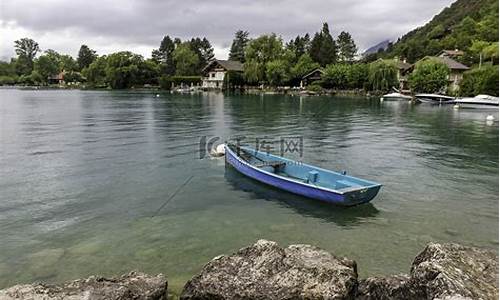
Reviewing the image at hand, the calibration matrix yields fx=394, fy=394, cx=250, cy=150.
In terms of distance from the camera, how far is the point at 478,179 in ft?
61.5

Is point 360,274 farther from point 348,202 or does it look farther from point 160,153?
point 160,153

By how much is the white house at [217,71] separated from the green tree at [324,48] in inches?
837

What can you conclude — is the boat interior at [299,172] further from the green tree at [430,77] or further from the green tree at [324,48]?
the green tree at [324,48]

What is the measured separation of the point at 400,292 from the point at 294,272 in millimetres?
1873

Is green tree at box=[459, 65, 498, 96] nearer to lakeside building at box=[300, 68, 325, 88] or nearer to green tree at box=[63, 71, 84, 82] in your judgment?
lakeside building at box=[300, 68, 325, 88]

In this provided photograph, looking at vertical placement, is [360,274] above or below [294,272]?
below

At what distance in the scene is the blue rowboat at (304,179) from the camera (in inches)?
541

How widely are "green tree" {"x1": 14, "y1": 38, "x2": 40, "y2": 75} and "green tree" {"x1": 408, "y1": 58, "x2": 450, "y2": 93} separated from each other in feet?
480

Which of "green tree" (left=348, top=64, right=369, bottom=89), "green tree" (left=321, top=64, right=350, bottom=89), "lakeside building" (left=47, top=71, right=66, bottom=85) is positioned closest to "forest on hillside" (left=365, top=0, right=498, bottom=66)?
"green tree" (left=348, top=64, right=369, bottom=89)

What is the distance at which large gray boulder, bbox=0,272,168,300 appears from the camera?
22.7 feet

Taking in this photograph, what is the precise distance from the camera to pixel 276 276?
24.2 ft

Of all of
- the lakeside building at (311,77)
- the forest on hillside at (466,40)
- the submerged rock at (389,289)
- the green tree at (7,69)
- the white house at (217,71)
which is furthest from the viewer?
the green tree at (7,69)

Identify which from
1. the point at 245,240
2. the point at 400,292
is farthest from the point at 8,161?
the point at 400,292

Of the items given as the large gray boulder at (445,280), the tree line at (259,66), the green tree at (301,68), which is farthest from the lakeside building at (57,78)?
the large gray boulder at (445,280)
